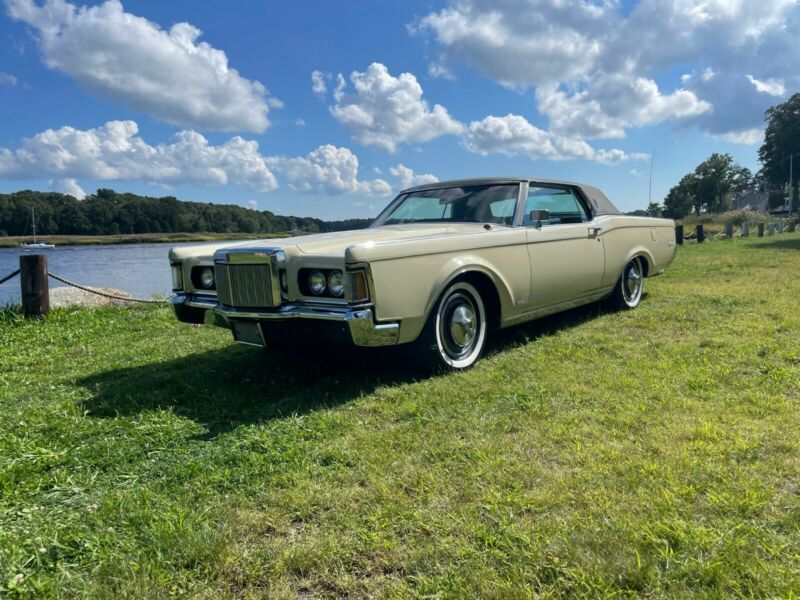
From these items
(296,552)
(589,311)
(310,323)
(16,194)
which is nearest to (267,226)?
(16,194)

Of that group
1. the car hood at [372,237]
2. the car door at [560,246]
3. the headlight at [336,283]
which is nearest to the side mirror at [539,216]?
the car door at [560,246]

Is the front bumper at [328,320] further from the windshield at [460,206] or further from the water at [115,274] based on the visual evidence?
the water at [115,274]

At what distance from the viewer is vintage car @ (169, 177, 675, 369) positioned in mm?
3529

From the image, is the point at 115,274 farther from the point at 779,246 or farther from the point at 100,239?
the point at 779,246

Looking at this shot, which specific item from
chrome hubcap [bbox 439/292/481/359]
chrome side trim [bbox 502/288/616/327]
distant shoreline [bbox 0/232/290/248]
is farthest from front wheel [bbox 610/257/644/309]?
distant shoreline [bbox 0/232/290/248]

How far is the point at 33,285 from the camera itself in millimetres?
6938

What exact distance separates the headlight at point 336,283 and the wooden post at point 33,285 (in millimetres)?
5170

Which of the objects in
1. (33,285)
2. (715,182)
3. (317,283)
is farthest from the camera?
(715,182)

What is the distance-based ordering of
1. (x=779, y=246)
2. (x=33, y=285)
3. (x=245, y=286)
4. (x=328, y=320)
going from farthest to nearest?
(x=779, y=246) < (x=33, y=285) < (x=245, y=286) < (x=328, y=320)

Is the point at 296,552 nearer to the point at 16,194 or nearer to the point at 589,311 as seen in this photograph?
the point at 589,311

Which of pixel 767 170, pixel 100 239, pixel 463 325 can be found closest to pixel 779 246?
pixel 463 325

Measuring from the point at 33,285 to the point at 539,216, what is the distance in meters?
6.18

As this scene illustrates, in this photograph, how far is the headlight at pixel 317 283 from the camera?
358 centimetres

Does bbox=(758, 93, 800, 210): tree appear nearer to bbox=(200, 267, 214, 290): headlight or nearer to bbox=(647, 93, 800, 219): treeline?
bbox=(647, 93, 800, 219): treeline
